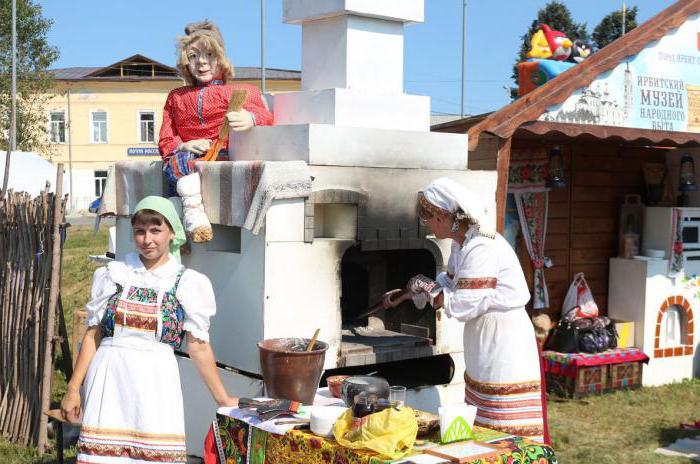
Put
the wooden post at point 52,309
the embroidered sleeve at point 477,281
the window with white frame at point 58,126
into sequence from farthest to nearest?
the window with white frame at point 58,126 < the wooden post at point 52,309 < the embroidered sleeve at point 477,281

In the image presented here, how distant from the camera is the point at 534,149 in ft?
26.7

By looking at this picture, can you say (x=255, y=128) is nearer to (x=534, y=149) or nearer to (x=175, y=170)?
(x=175, y=170)

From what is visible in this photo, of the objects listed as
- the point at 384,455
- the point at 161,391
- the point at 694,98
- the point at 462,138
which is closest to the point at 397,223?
the point at 462,138

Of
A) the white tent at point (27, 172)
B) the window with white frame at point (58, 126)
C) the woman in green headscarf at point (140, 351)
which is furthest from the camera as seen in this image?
the window with white frame at point (58, 126)

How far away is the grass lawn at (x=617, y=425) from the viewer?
586 centimetres

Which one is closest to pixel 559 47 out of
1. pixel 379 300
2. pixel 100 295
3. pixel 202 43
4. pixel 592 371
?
pixel 592 371

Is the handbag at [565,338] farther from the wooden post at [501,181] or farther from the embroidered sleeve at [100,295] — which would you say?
the embroidered sleeve at [100,295]

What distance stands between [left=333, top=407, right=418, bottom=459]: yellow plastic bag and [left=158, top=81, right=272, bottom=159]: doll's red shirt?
2715 millimetres

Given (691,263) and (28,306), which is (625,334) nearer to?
(691,263)

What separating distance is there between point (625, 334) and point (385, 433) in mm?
5865

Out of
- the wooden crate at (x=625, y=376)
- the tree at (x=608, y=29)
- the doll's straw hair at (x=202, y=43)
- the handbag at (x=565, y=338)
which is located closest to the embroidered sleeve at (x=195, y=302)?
the doll's straw hair at (x=202, y=43)

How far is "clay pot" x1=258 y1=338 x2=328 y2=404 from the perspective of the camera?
13.0ft

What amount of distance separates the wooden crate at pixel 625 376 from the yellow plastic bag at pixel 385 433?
5312 millimetres

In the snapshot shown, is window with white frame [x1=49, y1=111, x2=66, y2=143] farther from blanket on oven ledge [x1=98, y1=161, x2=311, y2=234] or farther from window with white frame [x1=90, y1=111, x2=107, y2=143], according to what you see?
blanket on oven ledge [x1=98, y1=161, x2=311, y2=234]
